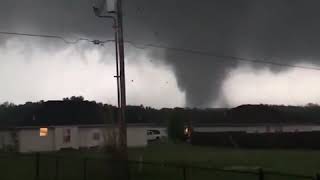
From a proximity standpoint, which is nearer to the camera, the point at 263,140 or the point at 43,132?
Result: the point at 263,140

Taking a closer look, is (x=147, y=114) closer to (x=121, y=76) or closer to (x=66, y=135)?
(x=66, y=135)

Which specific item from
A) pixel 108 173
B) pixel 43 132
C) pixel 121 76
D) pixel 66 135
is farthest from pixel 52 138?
pixel 108 173

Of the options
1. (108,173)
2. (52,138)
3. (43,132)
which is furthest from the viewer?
(52,138)

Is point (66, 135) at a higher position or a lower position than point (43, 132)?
lower

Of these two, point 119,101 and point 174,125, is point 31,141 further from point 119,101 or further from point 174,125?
point 119,101

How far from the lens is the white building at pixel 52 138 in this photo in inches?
2525

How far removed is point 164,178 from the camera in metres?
25.1

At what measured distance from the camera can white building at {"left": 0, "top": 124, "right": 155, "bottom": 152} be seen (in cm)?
6412

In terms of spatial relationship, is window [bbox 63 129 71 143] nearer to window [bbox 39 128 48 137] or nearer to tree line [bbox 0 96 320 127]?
window [bbox 39 128 48 137]

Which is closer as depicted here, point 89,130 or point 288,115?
point 89,130

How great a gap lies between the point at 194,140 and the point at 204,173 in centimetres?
4854

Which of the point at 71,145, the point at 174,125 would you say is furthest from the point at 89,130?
the point at 174,125

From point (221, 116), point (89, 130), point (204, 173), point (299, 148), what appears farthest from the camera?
point (221, 116)

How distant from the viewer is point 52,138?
221 ft
